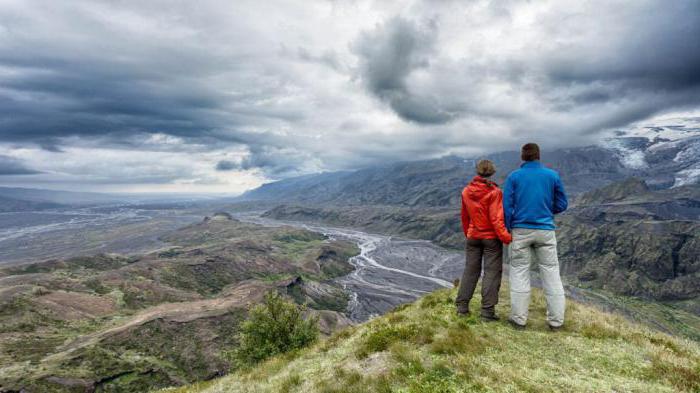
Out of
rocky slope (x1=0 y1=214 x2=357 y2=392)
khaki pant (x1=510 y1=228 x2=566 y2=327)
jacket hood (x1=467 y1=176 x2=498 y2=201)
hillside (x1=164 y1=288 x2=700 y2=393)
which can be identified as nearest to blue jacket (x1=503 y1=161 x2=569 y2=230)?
khaki pant (x1=510 y1=228 x2=566 y2=327)

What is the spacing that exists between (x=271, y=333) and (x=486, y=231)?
32.7 m

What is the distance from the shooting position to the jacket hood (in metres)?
11.2

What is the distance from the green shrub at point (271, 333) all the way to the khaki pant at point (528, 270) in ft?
97.0

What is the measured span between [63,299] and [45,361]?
5405 cm

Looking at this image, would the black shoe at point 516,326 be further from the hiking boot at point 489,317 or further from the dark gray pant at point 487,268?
the dark gray pant at point 487,268

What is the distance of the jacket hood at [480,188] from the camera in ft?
36.8

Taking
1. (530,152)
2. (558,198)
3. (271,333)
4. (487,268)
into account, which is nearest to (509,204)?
(558,198)

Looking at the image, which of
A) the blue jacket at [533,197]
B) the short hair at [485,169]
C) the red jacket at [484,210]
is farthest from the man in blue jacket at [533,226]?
the short hair at [485,169]

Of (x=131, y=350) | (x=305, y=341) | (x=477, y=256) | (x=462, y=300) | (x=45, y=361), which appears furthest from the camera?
(x=131, y=350)

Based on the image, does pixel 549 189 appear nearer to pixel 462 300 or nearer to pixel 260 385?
pixel 462 300

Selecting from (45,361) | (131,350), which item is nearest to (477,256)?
(45,361)

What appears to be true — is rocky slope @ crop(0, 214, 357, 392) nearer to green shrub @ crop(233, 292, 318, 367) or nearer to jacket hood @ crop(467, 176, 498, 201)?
green shrub @ crop(233, 292, 318, 367)

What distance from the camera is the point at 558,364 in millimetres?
8664

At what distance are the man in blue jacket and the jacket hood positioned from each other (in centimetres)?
53
